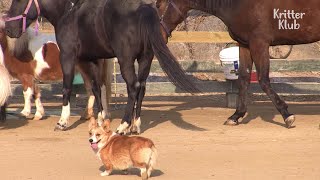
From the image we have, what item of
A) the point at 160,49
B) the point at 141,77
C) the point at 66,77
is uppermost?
the point at 160,49

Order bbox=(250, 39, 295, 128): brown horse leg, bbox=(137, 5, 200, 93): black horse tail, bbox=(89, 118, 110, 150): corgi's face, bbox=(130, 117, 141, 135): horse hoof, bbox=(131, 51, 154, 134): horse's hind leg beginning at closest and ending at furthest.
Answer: bbox=(89, 118, 110, 150): corgi's face < bbox=(137, 5, 200, 93): black horse tail < bbox=(131, 51, 154, 134): horse's hind leg < bbox=(130, 117, 141, 135): horse hoof < bbox=(250, 39, 295, 128): brown horse leg

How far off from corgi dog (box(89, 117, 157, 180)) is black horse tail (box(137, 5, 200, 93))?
1940mm

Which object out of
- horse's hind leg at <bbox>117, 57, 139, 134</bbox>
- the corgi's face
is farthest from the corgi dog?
horse's hind leg at <bbox>117, 57, 139, 134</bbox>

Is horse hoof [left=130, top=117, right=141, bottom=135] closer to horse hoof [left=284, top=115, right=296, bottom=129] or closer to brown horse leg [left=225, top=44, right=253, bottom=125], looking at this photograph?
brown horse leg [left=225, top=44, right=253, bottom=125]

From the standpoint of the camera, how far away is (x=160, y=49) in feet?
31.7

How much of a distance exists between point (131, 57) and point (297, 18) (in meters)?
2.61

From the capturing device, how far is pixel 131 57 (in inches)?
395

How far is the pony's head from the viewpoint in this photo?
1127 cm

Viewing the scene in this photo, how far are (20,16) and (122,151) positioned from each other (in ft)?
15.0

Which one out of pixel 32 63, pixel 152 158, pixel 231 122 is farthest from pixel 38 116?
pixel 152 158

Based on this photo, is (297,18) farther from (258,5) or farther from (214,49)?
(214,49)

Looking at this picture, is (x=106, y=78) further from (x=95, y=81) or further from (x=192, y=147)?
(x=192, y=147)

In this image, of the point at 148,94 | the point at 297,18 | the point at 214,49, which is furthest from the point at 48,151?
the point at 214,49

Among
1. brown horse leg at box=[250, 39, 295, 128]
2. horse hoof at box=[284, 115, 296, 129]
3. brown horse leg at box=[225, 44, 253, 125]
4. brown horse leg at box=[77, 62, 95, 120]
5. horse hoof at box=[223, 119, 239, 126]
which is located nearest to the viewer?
horse hoof at box=[284, 115, 296, 129]
